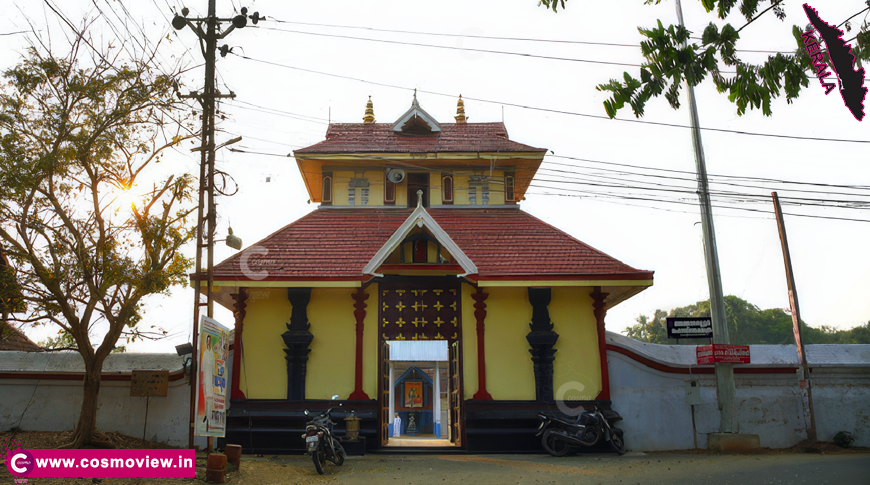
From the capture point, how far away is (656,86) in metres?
5.25

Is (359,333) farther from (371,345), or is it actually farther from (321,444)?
(321,444)

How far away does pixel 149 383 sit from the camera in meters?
12.6

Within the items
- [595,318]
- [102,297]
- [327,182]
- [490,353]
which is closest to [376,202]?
[327,182]

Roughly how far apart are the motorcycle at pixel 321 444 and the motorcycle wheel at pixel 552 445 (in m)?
4.17

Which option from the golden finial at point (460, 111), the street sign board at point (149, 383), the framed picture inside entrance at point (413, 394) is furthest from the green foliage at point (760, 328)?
the street sign board at point (149, 383)

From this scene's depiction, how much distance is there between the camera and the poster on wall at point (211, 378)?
897 cm

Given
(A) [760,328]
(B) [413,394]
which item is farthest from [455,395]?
(A) [760,328]

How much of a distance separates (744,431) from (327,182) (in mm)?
12063

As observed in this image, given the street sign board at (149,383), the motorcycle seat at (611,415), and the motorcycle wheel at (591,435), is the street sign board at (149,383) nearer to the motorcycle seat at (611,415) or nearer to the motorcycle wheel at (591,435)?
the motorcycle wheel at (591,435)

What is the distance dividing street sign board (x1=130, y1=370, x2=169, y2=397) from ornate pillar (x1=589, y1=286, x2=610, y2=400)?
936cm

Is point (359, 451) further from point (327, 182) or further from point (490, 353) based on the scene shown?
point (327, 182)

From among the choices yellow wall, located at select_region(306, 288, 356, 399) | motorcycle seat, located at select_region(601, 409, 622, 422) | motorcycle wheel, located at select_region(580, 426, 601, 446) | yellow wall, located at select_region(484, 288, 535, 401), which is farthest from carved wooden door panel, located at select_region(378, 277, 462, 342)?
motorcycle seat, located at select_region(601, 409, 622, 422)

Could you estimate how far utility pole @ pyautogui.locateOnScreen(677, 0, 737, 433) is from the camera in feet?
42.8

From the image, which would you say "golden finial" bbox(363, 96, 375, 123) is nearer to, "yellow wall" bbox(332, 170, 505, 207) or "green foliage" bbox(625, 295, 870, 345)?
"yellow wall" bbox(332, 170, 505, 207)
